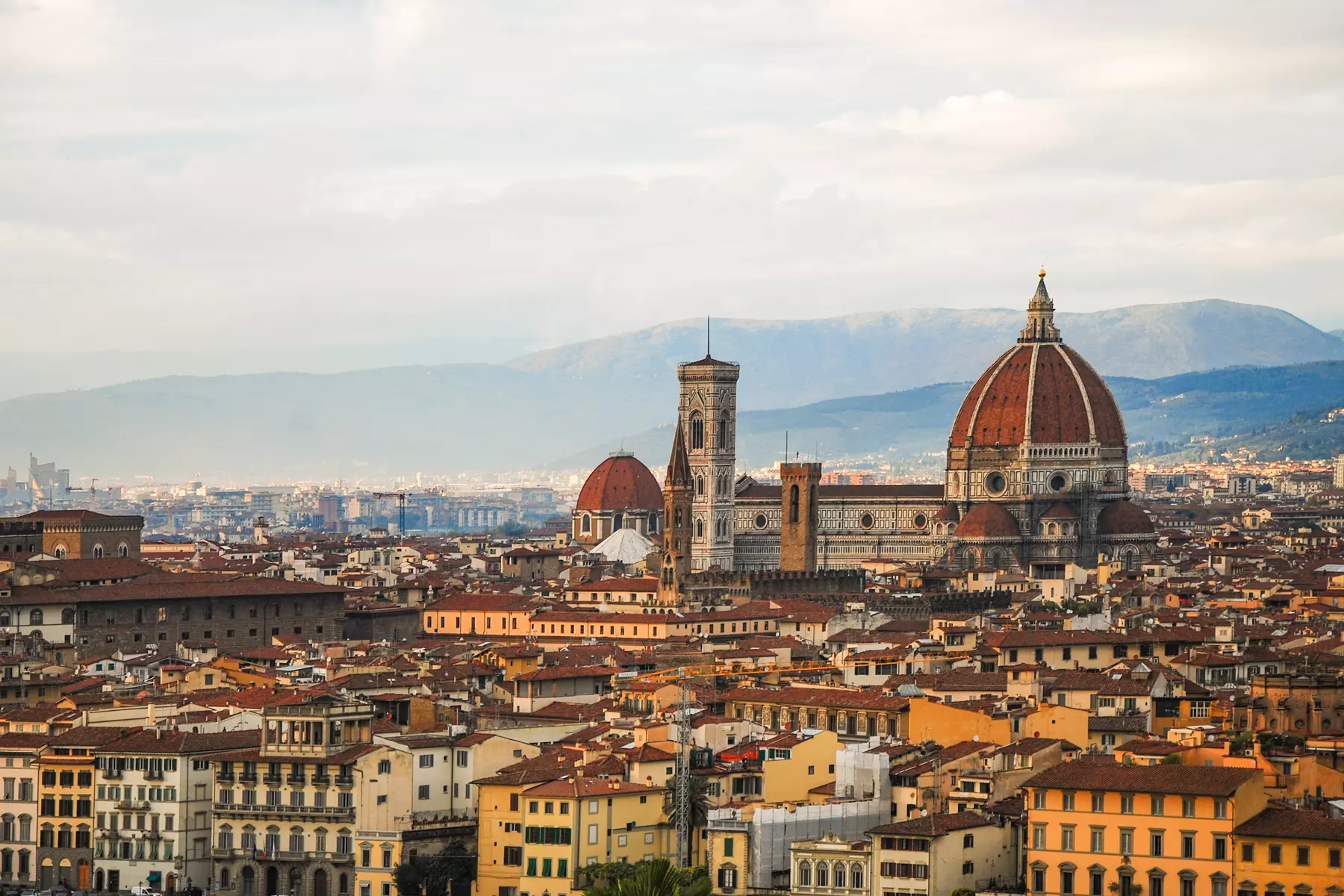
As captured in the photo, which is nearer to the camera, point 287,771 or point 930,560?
point 287,771

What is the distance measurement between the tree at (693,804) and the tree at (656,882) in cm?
270

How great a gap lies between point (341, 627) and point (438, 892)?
183ft

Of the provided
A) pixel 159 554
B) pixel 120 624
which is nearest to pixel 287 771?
pixel 120 624

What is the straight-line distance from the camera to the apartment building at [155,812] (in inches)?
2376

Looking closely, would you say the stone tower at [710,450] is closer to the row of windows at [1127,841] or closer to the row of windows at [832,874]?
the row of windows at [832,874]

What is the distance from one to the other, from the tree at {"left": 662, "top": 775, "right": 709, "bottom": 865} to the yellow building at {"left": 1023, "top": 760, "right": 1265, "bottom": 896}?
20.5 ft

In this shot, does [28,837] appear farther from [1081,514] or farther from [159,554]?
[1081,514]

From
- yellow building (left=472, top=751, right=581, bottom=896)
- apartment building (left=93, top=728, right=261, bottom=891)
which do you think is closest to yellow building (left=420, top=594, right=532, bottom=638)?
apartment building (left=93, top=728, right=261, bottom=891)

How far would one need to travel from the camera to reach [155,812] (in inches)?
2404

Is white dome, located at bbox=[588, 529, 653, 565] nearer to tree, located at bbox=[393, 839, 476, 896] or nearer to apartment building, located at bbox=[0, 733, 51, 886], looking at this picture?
apartment building, located at bbox=[0, 733, 51, 886]

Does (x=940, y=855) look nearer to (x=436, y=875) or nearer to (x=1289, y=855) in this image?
(x=1289, y=855)

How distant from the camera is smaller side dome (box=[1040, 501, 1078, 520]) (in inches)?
6580

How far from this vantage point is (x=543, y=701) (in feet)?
238

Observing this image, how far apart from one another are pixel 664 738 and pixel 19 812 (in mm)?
13384
